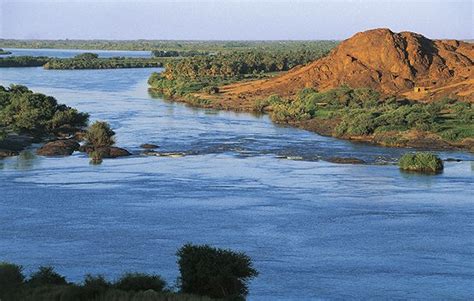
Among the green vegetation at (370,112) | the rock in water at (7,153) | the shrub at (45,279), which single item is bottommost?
the rock in water at (7,153)

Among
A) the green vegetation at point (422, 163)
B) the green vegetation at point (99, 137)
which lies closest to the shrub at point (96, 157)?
the green vegetation at point (99, 137)

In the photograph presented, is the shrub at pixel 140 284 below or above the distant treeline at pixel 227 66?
below

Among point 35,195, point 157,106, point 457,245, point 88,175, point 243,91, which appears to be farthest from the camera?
point 243,91

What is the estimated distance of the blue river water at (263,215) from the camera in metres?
24.2

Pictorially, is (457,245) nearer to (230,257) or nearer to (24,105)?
(230,257)

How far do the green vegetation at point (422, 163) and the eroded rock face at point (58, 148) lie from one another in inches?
686

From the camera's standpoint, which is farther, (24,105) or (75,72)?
(75,72)

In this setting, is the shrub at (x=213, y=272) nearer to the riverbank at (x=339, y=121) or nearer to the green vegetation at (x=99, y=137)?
the green vegetation at (x=99, y=137)

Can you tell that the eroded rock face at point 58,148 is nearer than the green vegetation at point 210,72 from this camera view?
Yes

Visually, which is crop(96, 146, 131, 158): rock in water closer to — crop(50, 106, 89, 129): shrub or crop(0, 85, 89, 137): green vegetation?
crop(0, 85, 89, 137): green vegetation

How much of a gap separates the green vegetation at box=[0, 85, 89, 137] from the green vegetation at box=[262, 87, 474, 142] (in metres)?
16.2

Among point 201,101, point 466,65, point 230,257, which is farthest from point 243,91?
point 230,257

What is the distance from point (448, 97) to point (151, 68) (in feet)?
240

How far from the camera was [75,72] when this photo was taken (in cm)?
11769
